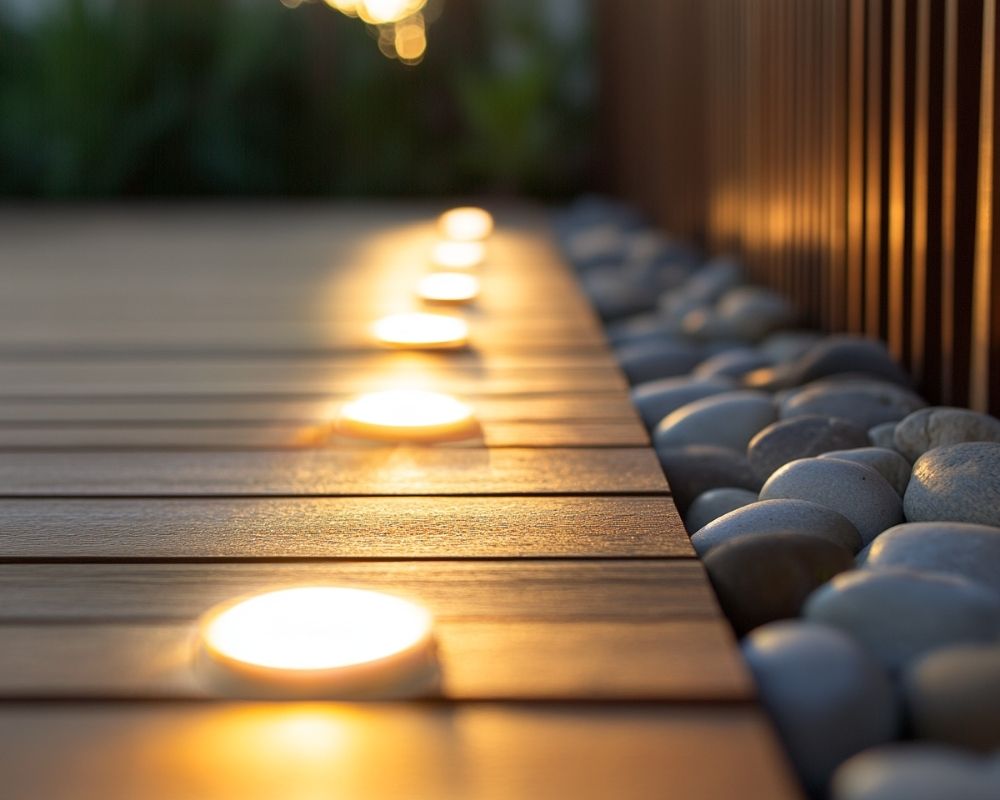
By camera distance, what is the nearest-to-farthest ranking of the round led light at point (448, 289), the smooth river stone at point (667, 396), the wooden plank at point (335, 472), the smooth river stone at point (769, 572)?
the smooth river stone at point (769, 572) → the wooden plank at point (335, 472) → the smooth river stone at point (667, 396) → the round led light at point (448, 289)

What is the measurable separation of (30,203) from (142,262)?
10.8 ft

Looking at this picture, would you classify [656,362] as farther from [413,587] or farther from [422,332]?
[413,587]

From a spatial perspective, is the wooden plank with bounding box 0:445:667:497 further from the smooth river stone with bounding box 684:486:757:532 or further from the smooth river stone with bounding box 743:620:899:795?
the smooth river stone with bounding box 743:620:899:795

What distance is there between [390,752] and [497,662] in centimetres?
14

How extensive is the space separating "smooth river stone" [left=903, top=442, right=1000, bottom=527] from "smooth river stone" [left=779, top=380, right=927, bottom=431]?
0.36 m

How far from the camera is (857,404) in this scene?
1.73 metres

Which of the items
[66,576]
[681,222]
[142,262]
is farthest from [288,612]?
[681,222]

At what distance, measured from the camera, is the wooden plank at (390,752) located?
0.72 metres

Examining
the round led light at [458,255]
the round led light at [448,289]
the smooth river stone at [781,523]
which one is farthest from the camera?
the round led light at [458,255]

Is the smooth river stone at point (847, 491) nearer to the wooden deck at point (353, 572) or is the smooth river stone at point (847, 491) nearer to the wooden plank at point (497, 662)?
the wooden deck at point (353, 572)

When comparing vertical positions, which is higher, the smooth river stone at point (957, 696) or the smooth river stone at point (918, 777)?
the smooth river stone at point (918, 777)

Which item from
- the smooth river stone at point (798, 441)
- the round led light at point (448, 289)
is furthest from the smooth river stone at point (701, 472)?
the round led light at point (448, 289)

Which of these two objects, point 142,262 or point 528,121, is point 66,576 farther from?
point 528,121

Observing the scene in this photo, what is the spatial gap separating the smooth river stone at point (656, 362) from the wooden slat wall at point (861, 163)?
0.33 metres
